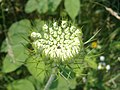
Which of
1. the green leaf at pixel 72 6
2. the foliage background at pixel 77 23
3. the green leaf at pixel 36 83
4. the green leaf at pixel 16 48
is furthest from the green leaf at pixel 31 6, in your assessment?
the green leaf at pixel 36 83

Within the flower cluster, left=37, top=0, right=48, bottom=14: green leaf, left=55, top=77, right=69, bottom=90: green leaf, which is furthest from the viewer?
left=37, top=0, right=48, bottom=14: green leaf

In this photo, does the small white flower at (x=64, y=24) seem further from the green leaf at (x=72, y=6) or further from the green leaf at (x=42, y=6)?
the green leaf at (x=42, y=6)

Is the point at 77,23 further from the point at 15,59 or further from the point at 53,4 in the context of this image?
the point at 15,59

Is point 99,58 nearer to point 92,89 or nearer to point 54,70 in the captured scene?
point 92,89

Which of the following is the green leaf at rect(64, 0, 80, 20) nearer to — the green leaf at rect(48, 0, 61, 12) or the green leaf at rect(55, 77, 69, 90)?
the green leaf at rect(48, 0, 61, 12)

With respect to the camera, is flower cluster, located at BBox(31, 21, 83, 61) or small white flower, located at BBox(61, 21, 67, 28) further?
small white flower, located at BBox(61, 21, 67, 28)

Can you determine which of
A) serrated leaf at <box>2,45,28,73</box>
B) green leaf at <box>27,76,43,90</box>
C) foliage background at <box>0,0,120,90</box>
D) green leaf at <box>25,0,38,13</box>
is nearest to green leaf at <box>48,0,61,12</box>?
foliage background at <box>0,0,120,90</box>
